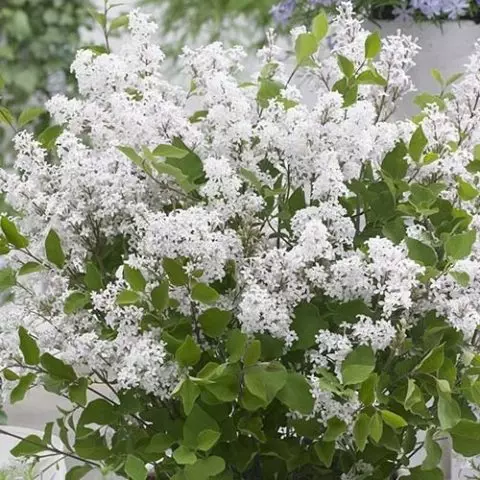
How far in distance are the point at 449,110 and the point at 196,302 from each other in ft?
0.71

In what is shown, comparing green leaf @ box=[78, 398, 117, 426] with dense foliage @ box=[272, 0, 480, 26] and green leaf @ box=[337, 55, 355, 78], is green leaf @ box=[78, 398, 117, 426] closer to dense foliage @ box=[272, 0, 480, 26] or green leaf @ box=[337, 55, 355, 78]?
green leaf @ box=[337, 55, 355, 78]

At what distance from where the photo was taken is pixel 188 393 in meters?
0.51

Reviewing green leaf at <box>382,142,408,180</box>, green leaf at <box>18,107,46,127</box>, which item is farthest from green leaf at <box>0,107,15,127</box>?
green leaf at <box>382,142,408,180</box>

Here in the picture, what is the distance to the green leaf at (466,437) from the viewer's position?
1.79 ft

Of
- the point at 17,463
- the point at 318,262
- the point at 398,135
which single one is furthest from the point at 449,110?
the point at 17,463

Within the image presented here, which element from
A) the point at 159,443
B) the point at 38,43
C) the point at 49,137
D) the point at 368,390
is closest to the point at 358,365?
the point at 368,390

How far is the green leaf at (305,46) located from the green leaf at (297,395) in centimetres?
18

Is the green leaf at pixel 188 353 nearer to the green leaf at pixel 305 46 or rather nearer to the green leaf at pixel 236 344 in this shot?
the green leaf at pixel 236 344

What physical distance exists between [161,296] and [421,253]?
133mm

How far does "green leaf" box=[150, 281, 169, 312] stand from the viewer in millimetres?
521

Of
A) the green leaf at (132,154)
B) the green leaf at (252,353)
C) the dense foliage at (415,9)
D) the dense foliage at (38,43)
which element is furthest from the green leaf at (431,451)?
the dense foliage at (38,43)

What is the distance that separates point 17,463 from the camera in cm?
78

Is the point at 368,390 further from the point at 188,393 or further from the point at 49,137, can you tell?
the point at 49,137

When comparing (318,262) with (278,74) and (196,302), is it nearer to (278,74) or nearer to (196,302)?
(196,302)
